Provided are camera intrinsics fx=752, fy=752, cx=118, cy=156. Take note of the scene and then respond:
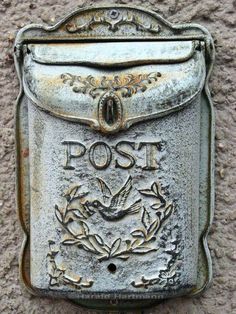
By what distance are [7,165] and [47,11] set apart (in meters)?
0.19

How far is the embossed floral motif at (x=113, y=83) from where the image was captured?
820 mm

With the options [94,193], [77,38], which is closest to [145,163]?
[94,193]

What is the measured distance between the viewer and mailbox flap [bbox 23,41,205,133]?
817mm

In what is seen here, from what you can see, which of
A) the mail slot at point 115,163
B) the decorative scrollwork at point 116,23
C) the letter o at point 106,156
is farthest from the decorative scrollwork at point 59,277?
the decorative scrollwork at point 116,23

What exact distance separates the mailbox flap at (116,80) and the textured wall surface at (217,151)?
0.22 ft

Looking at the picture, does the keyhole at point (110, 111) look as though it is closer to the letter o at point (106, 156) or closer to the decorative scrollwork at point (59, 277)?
the letter o at point (106, 156)

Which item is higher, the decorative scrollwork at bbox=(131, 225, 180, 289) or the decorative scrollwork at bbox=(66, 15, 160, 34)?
the decorative scrollwork at bbox=(66, 15, 160, 34)

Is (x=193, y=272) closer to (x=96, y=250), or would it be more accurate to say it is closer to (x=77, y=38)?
(x=96, y=250)

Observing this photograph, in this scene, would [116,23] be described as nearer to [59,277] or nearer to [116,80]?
[116,80]

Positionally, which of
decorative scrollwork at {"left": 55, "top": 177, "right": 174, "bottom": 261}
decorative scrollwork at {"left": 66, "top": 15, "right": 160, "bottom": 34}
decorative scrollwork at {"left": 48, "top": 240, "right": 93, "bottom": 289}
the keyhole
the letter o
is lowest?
decorative scrollwork at {"left": 48, "top": 240, "right": 93, "bottom": 289}

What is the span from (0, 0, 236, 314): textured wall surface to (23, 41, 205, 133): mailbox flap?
67 mm

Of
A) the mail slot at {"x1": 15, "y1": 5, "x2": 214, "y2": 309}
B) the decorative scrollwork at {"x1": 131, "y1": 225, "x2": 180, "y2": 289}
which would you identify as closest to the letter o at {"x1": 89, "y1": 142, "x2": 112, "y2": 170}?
the mail slot at {"x1": 15, "y1": 5, "x2": 214, "y2": 309}

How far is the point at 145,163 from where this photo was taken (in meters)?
0.82

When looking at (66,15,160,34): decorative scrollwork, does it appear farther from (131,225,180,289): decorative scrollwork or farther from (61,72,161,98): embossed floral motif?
(131,225,180,289): decorative scrollwork
